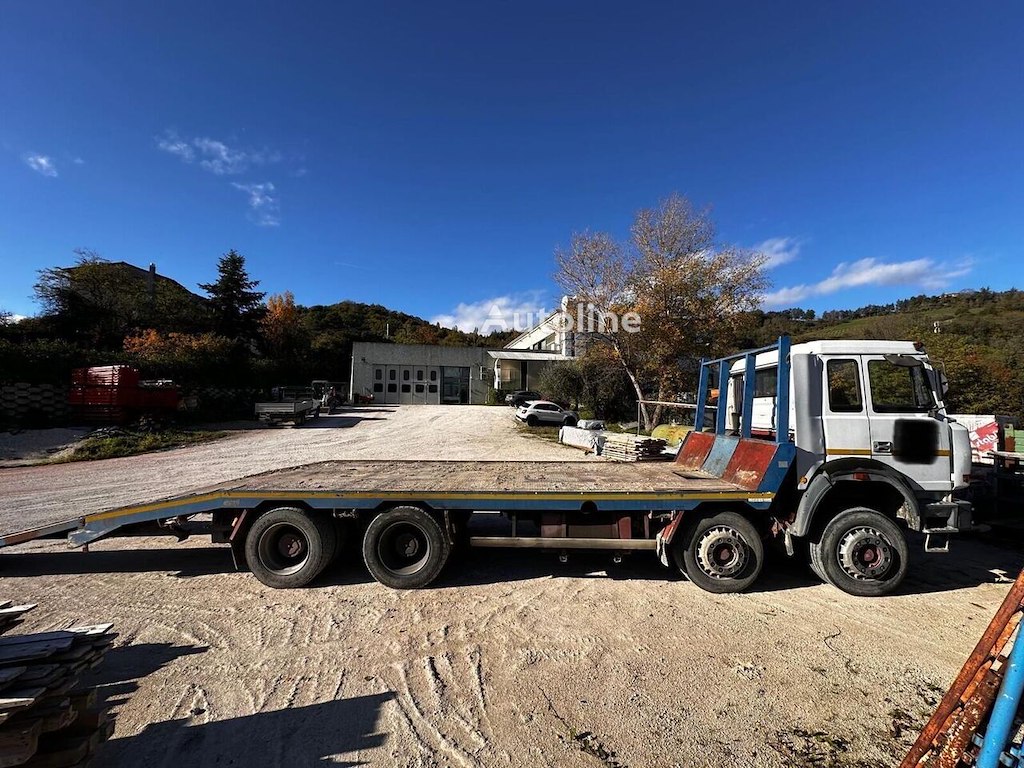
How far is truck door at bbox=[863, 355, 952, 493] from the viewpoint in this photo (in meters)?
4.85

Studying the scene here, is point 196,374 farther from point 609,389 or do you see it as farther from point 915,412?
point 915,412

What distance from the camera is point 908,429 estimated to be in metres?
4.89

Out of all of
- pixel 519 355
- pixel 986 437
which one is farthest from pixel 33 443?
pixel 519 355

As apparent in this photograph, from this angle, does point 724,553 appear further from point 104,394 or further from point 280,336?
point 280,336

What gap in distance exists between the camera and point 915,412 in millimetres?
4984

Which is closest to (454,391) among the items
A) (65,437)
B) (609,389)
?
(609,389)

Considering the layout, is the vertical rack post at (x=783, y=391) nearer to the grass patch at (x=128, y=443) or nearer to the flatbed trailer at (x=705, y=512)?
the flatbed trailer at (x=705, y=512)

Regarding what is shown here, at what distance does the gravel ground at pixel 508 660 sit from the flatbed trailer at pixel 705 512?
1.19 ft

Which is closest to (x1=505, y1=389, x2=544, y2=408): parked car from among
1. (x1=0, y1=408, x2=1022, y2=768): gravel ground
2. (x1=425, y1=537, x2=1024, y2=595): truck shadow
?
(x1=425, y1=537, x2=1024, y2=595): truck shadow

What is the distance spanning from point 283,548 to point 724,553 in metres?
4.83

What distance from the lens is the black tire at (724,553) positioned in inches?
189

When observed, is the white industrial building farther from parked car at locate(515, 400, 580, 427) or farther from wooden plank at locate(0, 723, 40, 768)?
wooden plank at locate(0, 723, 40, 768)

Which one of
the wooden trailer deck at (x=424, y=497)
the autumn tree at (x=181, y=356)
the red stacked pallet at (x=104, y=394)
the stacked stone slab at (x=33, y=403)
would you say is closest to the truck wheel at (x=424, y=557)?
the wooden trailer deck at (x=424, y=497)

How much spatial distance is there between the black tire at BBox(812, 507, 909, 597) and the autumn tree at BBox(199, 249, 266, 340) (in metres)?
39.8
